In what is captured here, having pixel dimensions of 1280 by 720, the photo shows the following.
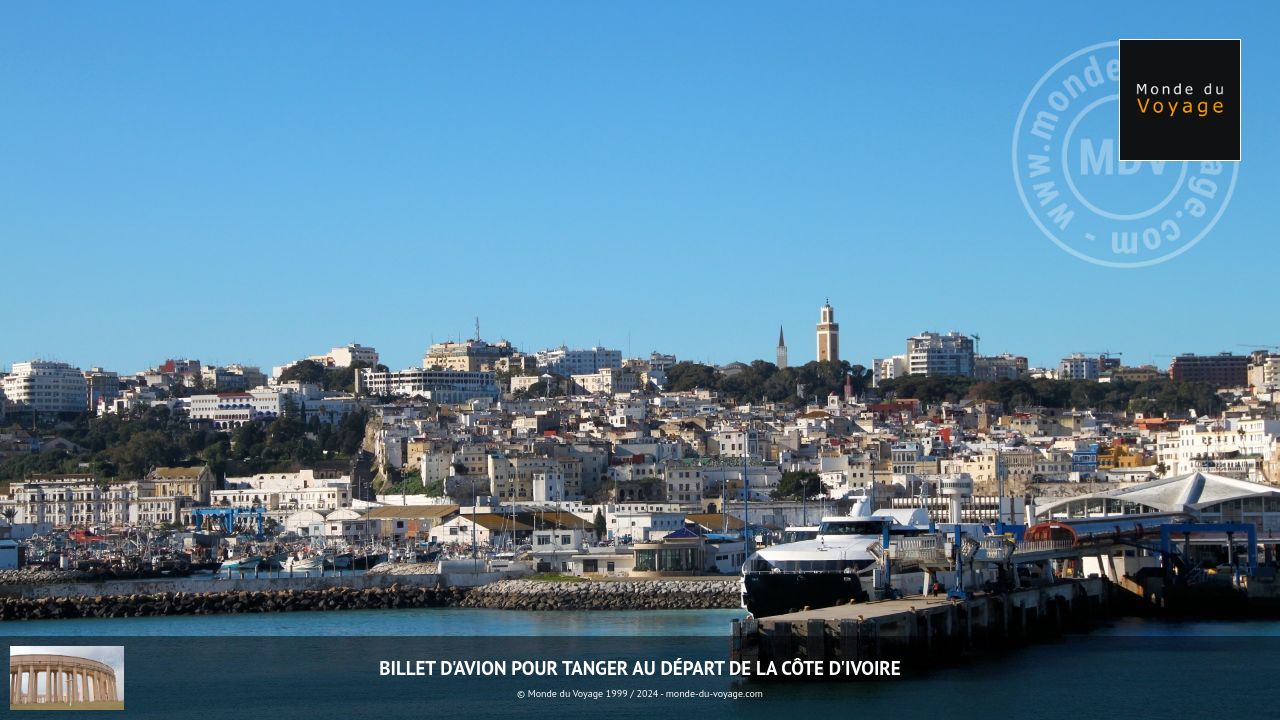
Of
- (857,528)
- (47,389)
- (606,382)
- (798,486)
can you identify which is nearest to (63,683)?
(857,528)

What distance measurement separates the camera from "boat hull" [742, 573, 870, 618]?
101 feet

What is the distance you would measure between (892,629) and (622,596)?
55.6ft

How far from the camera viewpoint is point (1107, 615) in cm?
3969

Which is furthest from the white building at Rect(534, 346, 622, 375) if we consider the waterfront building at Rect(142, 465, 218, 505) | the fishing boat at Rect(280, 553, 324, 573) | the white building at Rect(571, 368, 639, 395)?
the fishing boat at Rect(280, 553, 324, 573)

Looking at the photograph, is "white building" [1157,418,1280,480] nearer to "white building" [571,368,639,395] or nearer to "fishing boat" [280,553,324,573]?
"fishing boat" [280,553,324,573]

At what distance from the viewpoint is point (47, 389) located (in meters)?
130

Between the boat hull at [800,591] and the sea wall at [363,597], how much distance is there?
11.0 metres

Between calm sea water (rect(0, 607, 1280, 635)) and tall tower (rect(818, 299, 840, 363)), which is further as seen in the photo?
tall tower (rect(818, 299, 840, 363))

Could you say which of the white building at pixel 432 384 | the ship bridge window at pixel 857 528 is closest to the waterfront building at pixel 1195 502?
the ship bridge window at pixel 857 528

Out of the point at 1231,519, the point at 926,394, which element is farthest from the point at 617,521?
the point at 926,394

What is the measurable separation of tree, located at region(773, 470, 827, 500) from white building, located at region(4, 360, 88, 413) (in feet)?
204

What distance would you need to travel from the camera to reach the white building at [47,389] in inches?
5059

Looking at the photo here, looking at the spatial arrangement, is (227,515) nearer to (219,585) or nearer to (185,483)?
(185,483)

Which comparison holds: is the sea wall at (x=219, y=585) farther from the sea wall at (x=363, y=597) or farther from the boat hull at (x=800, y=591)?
the boat hull at (x=800, y=591)
